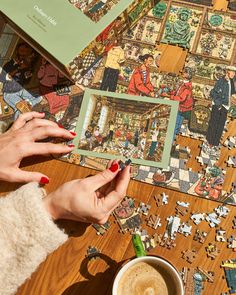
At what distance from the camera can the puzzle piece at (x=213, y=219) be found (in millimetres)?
1218

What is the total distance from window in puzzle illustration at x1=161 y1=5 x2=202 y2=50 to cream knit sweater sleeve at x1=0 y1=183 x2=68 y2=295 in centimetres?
72

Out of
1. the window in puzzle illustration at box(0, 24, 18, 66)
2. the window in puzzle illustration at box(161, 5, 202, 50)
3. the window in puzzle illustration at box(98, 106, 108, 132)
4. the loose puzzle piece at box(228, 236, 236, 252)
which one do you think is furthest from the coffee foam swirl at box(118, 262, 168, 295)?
the window in puzzle illustration at box(0, 24, 18, 66)

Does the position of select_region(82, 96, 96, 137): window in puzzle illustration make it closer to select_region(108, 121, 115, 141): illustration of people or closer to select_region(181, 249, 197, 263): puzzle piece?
select_region(108, 121, 115, 141): illustration of people

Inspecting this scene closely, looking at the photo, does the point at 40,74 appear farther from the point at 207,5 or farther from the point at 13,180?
the point at 207,5

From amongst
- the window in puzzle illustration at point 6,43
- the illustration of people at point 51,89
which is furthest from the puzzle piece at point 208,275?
the window in puzzle illustration at point 6,43

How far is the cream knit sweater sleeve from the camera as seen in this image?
1.11 meters

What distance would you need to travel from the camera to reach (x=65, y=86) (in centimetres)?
141

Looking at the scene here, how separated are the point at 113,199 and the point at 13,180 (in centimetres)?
32

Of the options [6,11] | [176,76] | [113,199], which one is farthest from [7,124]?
[176,76]

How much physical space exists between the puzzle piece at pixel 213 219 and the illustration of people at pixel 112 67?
51 cm

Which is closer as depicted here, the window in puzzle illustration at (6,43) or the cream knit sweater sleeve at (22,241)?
the cream knit sweater sleeve at (22,241)

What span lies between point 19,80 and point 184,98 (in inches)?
22.2

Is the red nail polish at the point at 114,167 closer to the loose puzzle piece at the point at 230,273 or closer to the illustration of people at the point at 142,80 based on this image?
the illustration of people at the point at 142,80

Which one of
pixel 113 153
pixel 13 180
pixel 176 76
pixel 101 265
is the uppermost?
pixel 176 76
